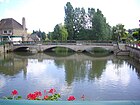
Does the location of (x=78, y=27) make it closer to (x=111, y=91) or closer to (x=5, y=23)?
(x=5, y=23)

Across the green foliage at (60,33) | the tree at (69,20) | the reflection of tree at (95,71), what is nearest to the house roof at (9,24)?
the green foliage at (60,33)

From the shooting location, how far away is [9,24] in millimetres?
56562

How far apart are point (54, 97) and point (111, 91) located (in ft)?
31.4

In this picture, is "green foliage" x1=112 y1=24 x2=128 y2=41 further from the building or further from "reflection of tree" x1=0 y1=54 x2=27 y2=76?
"reflection of tree" x1=0 y1=54 x2=27 y2=76

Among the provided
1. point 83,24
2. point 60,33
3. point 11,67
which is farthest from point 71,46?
point 11,67

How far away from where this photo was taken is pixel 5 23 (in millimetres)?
57469

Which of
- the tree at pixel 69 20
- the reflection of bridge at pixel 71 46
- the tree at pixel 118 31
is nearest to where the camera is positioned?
the reflection of bridge at pixel 71 46

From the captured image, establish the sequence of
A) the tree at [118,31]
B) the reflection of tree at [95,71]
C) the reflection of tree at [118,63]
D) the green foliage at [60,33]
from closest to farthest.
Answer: the reflection of tree at [95,71] → the reflection of tree at [118,63] → the tree at [118,31] → the green foliage at [60,33]

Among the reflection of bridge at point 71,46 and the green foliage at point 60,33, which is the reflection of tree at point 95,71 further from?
the green foliage at point 60,33

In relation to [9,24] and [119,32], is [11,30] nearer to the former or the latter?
[9,24]

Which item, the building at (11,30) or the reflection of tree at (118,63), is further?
the building at (11,30)

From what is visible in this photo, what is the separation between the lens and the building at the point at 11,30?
2175 inches

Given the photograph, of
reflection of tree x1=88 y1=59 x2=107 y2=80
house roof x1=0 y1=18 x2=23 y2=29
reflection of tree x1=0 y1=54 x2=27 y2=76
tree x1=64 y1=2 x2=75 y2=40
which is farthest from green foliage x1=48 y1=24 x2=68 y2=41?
reflection of tree x1=88 y1=59 x2=107 y2=80

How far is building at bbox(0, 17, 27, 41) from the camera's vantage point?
5525cm
